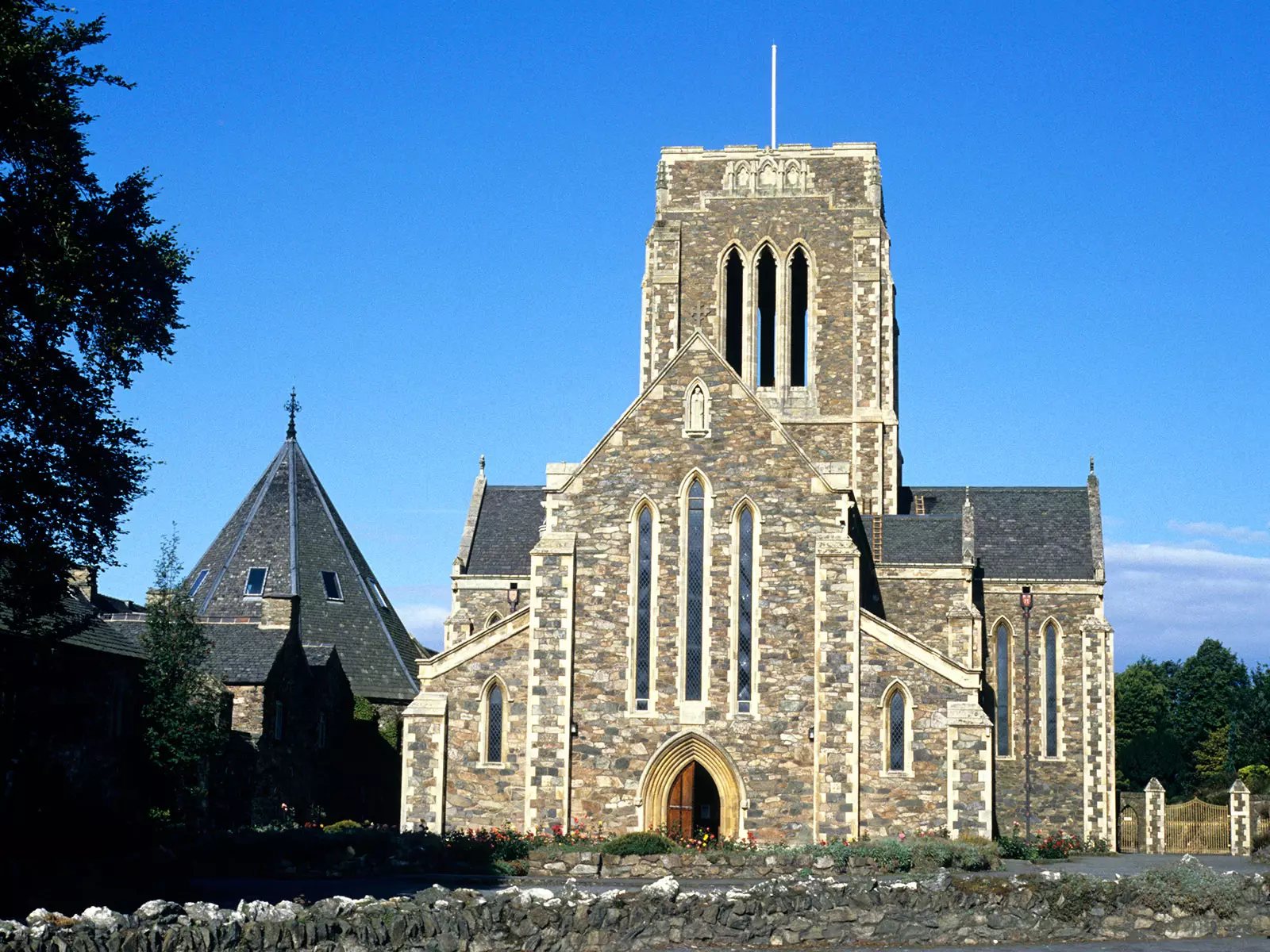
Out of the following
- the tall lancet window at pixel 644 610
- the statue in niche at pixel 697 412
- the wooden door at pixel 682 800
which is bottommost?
the wooden door at pixel 682 800

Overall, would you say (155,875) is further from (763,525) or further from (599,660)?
(763,525)

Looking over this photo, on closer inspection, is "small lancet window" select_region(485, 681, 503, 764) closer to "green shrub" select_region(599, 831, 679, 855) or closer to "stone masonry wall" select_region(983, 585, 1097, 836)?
"green shrub" select_region(599, 831, 679, 855)

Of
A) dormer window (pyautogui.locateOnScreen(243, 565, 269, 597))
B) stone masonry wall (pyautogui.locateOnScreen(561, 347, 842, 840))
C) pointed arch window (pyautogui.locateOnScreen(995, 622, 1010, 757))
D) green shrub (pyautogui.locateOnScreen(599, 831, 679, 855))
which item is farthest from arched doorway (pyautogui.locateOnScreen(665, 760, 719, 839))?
dormer window (pyautogui.locateOnScreen(243, 565, 269, 597))

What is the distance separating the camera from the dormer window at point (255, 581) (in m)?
50.4

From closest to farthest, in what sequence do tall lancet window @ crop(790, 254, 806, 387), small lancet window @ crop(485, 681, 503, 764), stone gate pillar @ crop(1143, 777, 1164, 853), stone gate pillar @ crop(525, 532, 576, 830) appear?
1. stone gate pillar @ crop(525, 532, 576, 830)
2. small lancet window @ crop(485, 681, 503, 764)
3. stone gate pillar @ crop(1143, 777, 1164, 853)
4. tall lancet window @ crop(790, 254, 806, 387)

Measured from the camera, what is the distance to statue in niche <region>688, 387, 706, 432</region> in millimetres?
40875

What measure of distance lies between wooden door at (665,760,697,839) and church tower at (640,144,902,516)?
14.5 metres

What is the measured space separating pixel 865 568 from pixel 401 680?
50.6 ft

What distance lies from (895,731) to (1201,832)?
18830mm

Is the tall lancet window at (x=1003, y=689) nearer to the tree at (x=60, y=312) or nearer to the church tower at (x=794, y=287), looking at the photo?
the church tower at (x=794, y=287)

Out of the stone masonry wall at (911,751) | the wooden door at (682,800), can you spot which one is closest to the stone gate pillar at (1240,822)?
the stone masonry wall at (911,751)

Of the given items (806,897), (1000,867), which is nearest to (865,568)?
(1000,867)

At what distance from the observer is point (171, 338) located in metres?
29.1

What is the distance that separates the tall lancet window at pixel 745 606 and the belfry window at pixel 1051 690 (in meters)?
15.0
